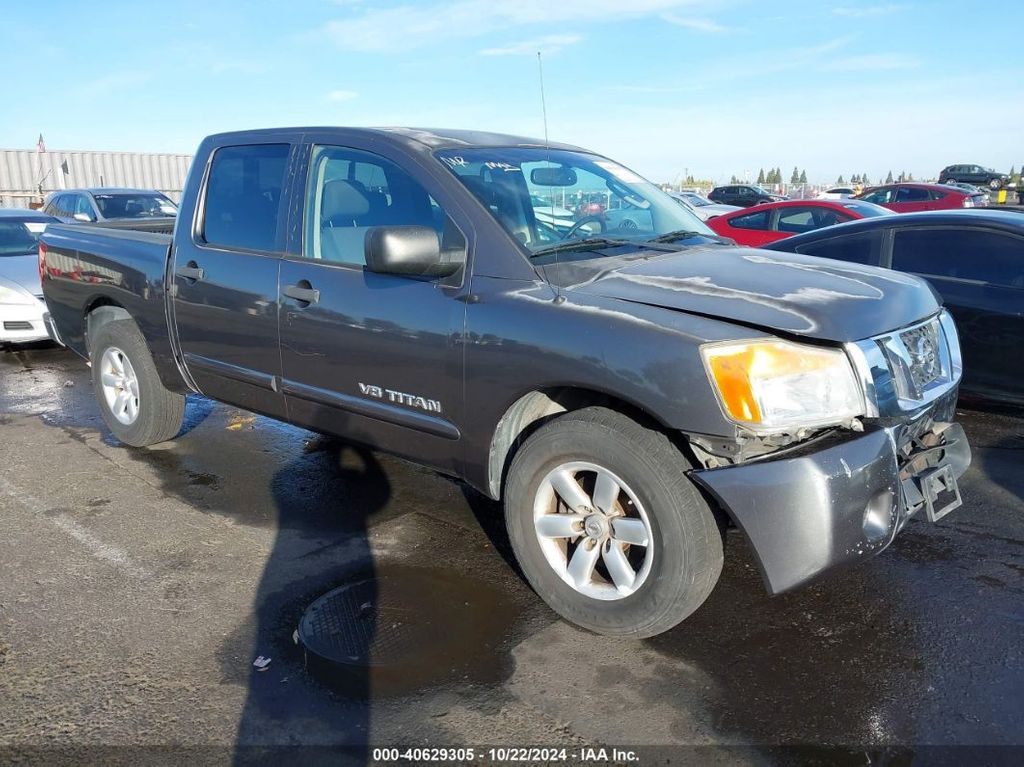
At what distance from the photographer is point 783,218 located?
1189 cm

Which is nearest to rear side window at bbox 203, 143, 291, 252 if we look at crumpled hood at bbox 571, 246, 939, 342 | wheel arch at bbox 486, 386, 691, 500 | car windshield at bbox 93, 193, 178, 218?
wheel arch at bbox 486, 386, 691, 500

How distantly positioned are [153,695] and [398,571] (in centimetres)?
112

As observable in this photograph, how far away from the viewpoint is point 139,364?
4973 mm

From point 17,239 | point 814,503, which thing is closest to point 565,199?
point 814,503

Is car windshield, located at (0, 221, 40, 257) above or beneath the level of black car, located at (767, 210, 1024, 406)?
above

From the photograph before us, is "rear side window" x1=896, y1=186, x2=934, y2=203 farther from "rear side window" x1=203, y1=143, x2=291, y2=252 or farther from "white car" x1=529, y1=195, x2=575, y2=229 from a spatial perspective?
"rear side window" x1=203, y1=143, x2=291, y2=252

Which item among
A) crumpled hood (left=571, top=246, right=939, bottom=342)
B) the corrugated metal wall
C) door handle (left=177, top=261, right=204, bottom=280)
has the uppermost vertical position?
the corrugated metal wall

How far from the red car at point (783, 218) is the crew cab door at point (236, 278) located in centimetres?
858

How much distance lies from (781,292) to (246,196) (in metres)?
2.73

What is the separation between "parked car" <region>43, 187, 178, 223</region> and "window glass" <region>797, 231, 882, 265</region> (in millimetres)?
10490

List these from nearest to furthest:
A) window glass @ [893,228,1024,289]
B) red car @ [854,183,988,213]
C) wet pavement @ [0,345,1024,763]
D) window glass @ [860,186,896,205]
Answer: wet pavement @ [0,345,1024,763]
window glass @ [893,228,1024,289]
red car @ [854,183,988,213]
window glass @ [860,186,896,205]

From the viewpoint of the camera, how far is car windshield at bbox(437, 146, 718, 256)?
134 inches

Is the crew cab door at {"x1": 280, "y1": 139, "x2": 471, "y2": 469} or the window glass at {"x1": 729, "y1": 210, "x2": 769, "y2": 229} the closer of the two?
the crew cab door at {"x1": 280, "y1": 139, "x2": 471, "y2": 469}

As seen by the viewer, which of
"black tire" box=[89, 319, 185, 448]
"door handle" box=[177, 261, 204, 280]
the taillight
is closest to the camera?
"door handle" box=[177, 261, 204, 280]
